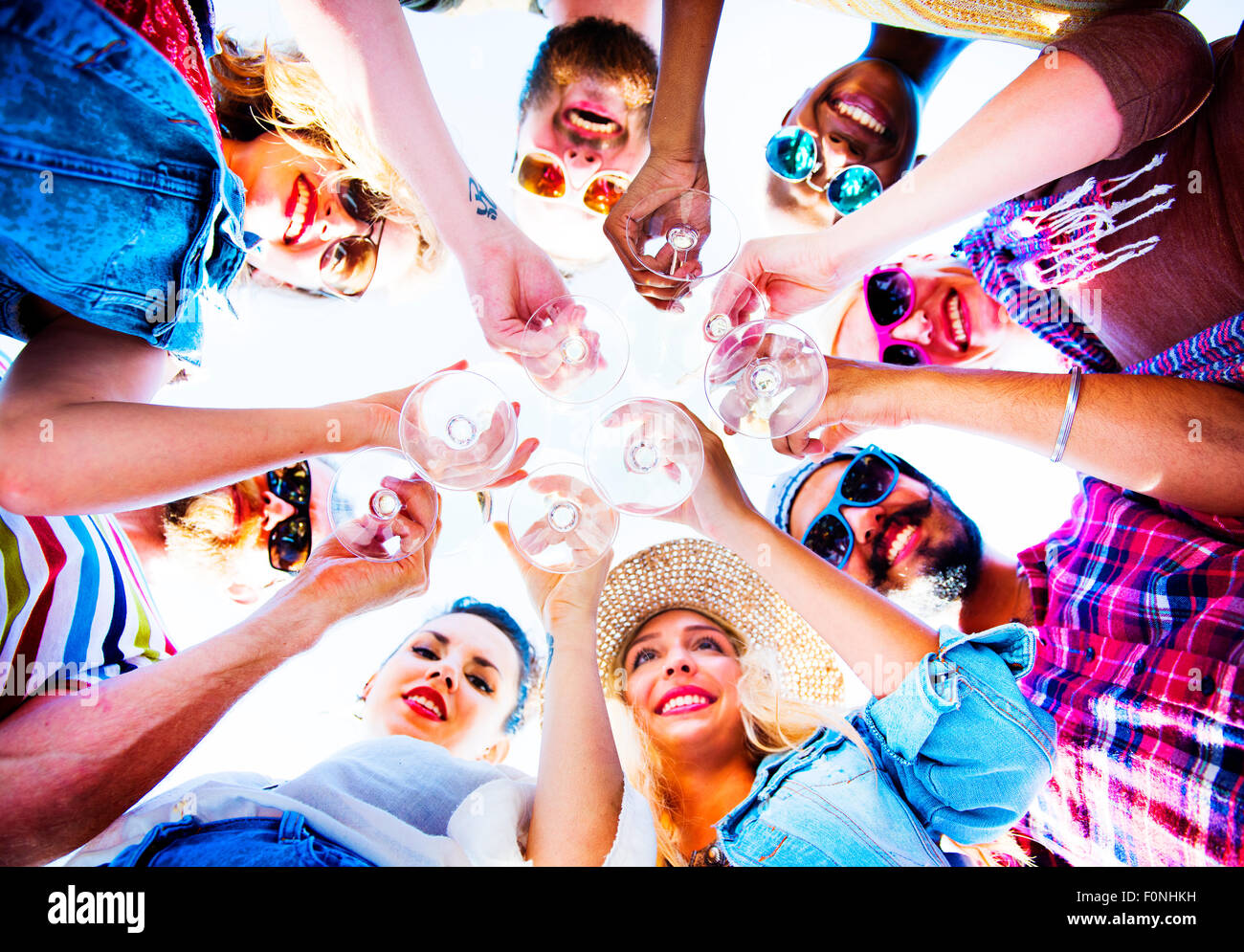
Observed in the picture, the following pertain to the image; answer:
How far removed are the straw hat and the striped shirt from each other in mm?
1161

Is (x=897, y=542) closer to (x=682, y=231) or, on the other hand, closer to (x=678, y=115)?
(x=682, y=231)

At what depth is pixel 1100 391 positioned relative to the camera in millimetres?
1172

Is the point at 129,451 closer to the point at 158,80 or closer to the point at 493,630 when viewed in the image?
the point at 158,80

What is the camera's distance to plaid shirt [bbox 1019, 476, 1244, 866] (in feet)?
3.30

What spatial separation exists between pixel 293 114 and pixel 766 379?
5.45 feet

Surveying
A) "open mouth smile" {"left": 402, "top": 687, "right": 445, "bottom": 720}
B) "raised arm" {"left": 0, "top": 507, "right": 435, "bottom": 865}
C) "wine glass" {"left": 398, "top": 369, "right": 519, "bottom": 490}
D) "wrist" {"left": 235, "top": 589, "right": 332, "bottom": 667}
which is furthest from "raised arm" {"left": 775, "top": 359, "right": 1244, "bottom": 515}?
"open mouth smile" {"left": 402, "top": 687, "right": 445, "bottom": 720}

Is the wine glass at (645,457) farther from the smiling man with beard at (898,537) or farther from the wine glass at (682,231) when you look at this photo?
the smiling man with beard at (898,537)

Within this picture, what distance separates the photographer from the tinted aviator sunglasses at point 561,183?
→ 1.91 meters

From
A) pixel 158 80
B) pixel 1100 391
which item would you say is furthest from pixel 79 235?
pixel 1100 391

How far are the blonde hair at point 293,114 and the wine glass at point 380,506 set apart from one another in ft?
2.68

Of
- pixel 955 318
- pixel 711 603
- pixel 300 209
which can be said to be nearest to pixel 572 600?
pixel 711 603

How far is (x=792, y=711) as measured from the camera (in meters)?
1.79

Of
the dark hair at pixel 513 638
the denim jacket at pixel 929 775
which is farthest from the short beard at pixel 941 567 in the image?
the dark hair at pixel 513 638
